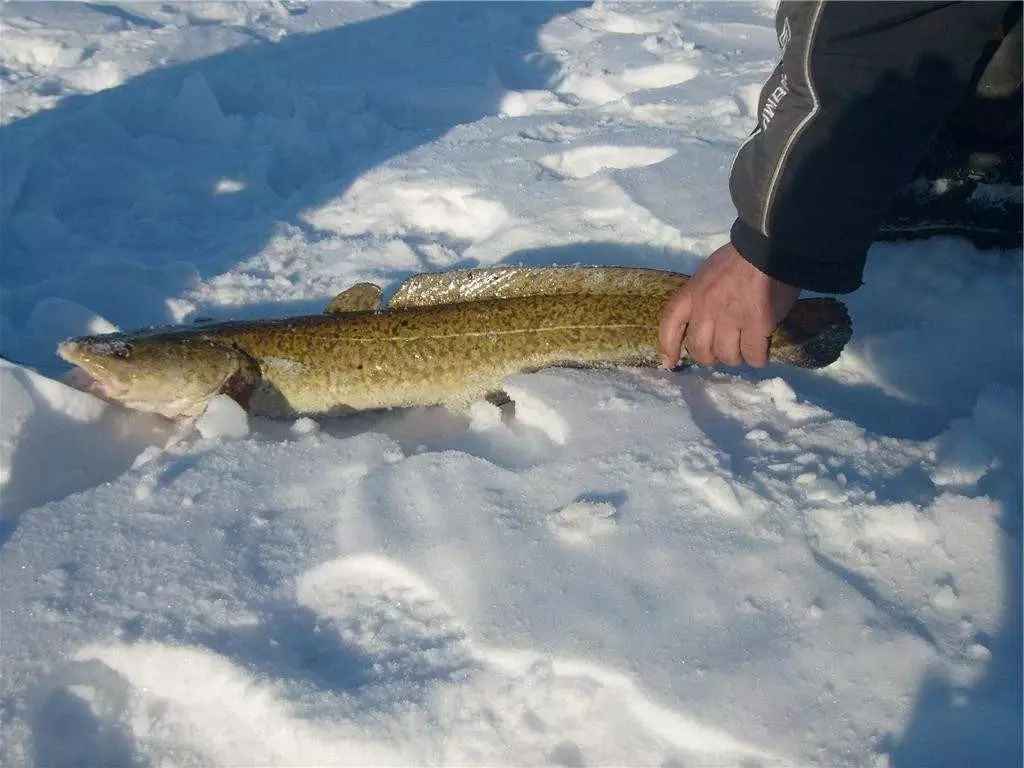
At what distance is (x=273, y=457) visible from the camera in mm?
2650

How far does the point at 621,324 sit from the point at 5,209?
11.5ft

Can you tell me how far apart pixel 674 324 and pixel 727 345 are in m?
0.22

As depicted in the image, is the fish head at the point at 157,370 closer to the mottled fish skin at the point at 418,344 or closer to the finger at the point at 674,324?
the mottled fish skin at the point at 418,344

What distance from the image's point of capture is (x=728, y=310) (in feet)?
8.29

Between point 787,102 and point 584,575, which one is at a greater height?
point 787,102

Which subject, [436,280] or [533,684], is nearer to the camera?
[533,684]

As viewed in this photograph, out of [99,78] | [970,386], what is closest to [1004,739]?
[970,386]

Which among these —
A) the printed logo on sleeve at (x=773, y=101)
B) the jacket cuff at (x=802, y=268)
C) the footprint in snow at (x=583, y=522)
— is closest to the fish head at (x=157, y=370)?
the footprint in snow at (x=583, y=522)

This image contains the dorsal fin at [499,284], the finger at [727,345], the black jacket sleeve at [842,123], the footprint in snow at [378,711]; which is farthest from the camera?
the dorsal fin at [499,284]

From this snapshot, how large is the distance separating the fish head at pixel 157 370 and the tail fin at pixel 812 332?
212cm

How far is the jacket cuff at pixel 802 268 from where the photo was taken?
2.30 meters

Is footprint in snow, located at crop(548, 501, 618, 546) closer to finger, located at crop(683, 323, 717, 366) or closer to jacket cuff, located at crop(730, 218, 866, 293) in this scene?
finger, located at crop(683, 323, 717, 366)

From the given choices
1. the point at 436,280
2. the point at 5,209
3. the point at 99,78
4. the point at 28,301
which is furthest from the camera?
the point at 99,78

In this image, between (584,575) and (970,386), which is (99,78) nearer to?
(584,575)
